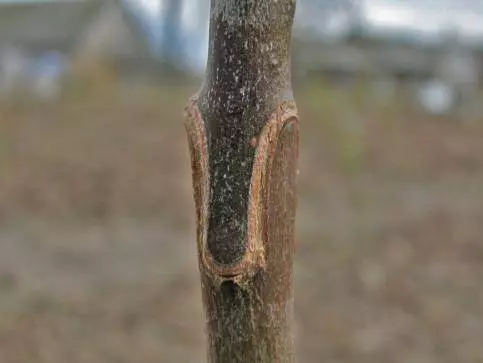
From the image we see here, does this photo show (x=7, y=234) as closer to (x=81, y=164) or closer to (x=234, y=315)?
(x=81, y=164)

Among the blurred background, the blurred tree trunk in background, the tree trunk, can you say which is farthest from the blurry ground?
the blurred tree trunk in background

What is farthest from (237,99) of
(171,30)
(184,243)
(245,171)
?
(171,30)

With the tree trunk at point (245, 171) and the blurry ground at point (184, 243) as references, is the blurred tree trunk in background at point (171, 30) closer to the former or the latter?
the blurry ground at point (184, 243)

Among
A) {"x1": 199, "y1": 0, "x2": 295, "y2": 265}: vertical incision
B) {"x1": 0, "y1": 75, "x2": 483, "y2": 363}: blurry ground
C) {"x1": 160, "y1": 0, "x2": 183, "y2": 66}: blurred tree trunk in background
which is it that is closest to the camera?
{"x1": 199, "y1": 0, "x2": 295, "y2": 265}: vertical incision

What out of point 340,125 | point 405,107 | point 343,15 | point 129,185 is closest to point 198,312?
point 129,185

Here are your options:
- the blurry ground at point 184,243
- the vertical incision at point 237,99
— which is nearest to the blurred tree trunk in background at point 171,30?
the blurry ground at point 184,243

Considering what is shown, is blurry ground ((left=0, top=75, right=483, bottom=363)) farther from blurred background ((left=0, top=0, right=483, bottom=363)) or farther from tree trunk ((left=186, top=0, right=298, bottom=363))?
tree trunk ((left=186, top=0, right=298, bottom=363))

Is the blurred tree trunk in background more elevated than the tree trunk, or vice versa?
the blurred tree trunk in background
